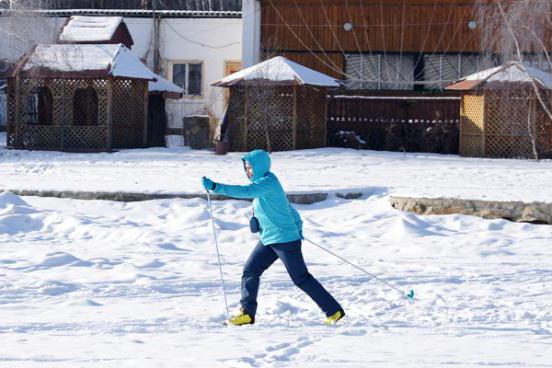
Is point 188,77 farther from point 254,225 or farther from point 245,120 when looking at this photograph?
point 254,225

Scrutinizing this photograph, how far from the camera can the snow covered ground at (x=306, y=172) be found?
56.0 ft

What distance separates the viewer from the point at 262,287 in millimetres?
10227

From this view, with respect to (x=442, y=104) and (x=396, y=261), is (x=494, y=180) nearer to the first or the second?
(x=396, y=261)

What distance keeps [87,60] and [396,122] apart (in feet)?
26.9

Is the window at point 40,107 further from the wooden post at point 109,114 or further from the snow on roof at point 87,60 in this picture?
the wooden post at point 109,114

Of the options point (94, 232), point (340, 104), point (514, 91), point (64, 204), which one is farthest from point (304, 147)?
point (94, 232)

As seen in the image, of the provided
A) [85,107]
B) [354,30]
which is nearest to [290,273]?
[85,107]

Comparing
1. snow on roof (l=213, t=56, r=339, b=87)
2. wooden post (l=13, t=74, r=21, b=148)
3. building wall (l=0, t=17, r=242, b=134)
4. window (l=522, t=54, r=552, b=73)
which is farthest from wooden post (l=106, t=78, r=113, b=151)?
window (l=522, t=54, r=552, b=73)


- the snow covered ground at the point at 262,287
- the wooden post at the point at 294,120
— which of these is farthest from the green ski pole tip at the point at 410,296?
the wooden post at the point at 294,120

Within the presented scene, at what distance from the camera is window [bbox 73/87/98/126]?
99.2 feet

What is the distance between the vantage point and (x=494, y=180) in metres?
19.6

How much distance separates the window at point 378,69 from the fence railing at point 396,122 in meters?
3.26

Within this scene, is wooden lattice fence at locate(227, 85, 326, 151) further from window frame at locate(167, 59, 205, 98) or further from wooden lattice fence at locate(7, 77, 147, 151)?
window frame at locate(167, 59, 205, 98)

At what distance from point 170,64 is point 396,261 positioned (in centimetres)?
2738
